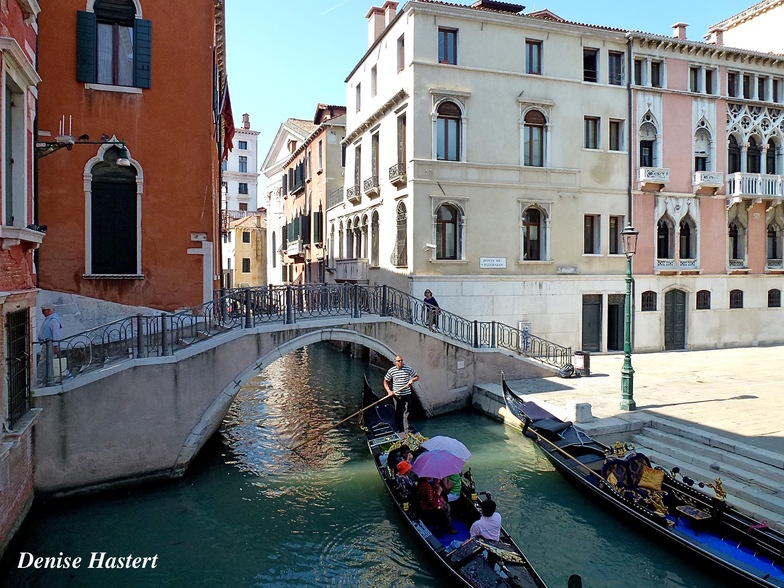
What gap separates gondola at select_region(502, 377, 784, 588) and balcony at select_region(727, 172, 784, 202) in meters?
13.3

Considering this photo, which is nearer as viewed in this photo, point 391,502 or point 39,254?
point 391,502

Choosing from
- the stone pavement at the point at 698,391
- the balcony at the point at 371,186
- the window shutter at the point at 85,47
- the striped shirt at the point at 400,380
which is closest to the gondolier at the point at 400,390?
the striped shirt at the point at 400,380

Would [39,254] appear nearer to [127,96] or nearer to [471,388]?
[127,96]

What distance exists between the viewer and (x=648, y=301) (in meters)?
18.1

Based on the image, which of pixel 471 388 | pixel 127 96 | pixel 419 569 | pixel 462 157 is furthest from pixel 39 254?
pixel 462 157

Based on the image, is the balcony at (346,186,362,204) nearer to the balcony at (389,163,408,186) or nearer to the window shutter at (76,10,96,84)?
the balcony at (389,163,408,186)

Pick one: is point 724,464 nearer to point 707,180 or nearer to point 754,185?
point 707,180

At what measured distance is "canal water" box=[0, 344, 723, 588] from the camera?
22.2ft

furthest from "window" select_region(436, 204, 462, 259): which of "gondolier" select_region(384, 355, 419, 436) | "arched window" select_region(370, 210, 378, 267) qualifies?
"gondolier" select_region(384, 355, 419, 436)

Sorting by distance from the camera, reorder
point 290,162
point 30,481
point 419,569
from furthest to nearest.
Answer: point 290,162, point 30,481, point 419,569

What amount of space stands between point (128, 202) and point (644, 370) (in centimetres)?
1248

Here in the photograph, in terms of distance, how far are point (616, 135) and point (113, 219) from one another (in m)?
14.3

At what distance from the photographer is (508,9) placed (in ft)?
55.1

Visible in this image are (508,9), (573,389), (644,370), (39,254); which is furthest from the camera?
(508,9)
